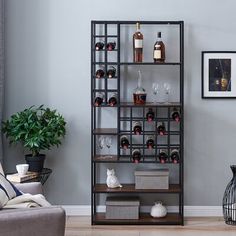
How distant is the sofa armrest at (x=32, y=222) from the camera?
2891mm

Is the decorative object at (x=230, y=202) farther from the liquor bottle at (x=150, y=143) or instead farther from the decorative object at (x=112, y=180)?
the decorative object at (x=112, y=180)

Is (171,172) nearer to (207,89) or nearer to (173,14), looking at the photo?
(207,89)

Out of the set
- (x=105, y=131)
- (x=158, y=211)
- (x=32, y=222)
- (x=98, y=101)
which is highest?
(x=98, y=101)

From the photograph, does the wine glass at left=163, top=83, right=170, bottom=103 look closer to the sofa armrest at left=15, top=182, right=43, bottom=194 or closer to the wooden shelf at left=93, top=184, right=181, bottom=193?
the wooden shelf at left=93, top=184, right=181, bottom=193

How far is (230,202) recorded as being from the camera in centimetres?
480

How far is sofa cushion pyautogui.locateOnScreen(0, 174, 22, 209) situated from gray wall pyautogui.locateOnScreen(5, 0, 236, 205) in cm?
155

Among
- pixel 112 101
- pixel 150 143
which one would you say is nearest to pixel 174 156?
pixel 150 143

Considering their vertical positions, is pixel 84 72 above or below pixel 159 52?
below

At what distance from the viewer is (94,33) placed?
15.9ft

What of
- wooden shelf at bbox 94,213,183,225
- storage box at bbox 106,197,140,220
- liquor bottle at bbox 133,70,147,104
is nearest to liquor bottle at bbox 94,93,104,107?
liquor bottle at bbox 133,70,147,104

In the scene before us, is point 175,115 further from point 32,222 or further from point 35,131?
point 32,222

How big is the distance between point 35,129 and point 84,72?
76 cm

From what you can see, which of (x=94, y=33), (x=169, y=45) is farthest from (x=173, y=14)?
(x=94, y=33)

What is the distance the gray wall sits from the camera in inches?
195
